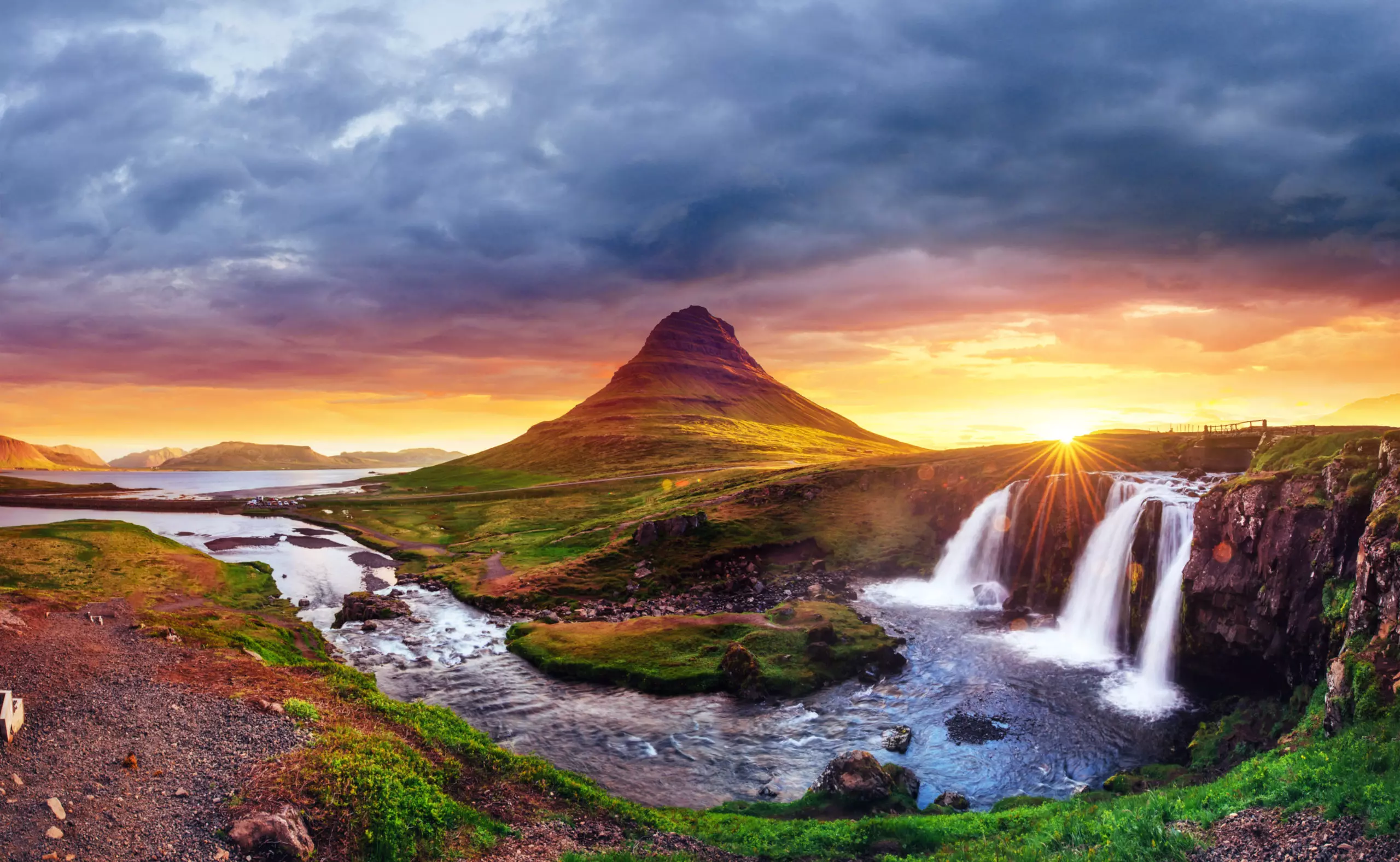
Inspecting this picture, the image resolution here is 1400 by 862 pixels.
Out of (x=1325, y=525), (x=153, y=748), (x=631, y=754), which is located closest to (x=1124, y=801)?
(x=1325, y=525)

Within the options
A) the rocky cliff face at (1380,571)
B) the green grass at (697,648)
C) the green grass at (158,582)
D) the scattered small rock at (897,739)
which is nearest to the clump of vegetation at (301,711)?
the green grass at (158,582)

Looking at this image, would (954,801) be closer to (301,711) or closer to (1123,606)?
(301,711)

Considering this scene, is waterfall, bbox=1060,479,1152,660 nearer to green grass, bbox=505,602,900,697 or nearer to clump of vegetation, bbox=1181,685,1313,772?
clump of vegetation, bbox=1181,685,1313,772

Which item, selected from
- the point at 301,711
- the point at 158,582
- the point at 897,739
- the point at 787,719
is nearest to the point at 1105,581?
the point at 897,739

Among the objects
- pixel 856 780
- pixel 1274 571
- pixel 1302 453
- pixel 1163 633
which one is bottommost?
pixel 856 780

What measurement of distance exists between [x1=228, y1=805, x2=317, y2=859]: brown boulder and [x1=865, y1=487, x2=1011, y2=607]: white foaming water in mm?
58825

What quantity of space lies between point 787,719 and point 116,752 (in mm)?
31967

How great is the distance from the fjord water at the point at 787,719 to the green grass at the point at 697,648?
145cm

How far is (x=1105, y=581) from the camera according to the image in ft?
179

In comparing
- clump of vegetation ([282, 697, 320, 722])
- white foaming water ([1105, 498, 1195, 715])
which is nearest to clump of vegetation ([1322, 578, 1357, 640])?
white foaming water ([1105, 498, 1195, 715])

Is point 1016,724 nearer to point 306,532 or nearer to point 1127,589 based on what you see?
point 1127,589

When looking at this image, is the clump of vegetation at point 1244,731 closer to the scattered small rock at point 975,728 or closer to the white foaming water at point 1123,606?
the white foaming water at point 1123,606

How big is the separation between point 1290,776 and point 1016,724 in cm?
1908

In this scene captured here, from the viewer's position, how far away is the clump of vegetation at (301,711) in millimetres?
27297
